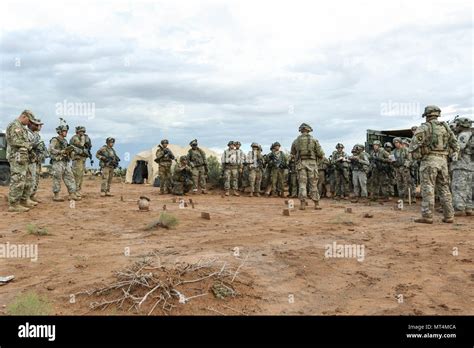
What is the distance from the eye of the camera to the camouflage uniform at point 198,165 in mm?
16094

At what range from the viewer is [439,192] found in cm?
895

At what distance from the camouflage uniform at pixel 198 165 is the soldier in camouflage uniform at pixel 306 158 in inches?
212

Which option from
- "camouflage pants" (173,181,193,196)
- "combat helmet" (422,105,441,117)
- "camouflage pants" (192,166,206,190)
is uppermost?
"combat helmet" (422,105,441,117)

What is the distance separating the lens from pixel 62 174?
12.2 m

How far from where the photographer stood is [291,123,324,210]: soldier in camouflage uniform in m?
11.3

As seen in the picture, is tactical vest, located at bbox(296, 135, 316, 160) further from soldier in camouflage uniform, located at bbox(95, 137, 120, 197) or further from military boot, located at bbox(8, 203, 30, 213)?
military boot, located at bbox(8, 203, 30, 213)

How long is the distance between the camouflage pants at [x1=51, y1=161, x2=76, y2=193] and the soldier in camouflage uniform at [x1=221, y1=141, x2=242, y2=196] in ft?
17.8

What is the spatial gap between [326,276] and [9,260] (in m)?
A: 4.28

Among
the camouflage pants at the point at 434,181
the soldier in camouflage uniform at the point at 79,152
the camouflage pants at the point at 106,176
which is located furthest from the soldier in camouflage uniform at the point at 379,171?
the soldier in camouflage uniform at the point at 79,152

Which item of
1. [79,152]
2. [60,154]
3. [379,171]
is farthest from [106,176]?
[379,171]

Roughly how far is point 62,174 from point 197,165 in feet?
17.2

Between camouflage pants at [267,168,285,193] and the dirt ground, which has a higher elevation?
camouflage pants at [267,168,285,193]

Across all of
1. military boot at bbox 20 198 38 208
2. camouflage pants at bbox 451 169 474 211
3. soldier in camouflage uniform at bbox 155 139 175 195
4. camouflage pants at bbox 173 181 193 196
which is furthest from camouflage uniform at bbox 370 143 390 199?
military boot at bbox 20 198 38 208

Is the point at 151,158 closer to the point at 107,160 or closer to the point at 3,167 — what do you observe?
the point at 3,167
